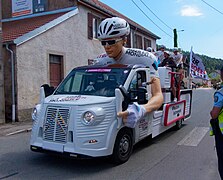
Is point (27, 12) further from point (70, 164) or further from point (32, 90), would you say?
point (70, 164)

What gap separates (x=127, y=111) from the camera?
4.98m

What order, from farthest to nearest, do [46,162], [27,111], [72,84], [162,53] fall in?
1. [27,111]
2. [162,53]
3. [72,84]
4. [46,162]

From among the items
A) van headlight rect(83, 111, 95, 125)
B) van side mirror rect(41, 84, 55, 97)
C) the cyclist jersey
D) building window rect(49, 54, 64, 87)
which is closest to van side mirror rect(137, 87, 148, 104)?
van headlight rect(83, 111, 95, 125)

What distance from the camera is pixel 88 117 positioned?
15.4 ft

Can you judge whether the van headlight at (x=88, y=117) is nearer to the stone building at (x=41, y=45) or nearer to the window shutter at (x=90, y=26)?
the stone building at (x=41, y=45)

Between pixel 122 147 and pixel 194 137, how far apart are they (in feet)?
10.3

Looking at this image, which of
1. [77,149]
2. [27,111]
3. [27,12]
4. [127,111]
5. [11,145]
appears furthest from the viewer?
[27,12]

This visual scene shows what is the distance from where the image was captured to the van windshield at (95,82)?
5.41m

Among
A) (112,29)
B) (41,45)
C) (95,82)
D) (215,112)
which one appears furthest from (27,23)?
(215,112)

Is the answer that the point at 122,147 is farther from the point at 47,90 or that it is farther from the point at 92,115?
the point at 47,90

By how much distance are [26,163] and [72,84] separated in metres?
1.82

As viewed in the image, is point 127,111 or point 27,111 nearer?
point 127,111

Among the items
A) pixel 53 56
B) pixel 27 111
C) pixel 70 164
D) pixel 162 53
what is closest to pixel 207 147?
pixel 70 164

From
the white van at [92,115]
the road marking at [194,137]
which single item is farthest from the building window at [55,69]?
the white van at [92,115]
